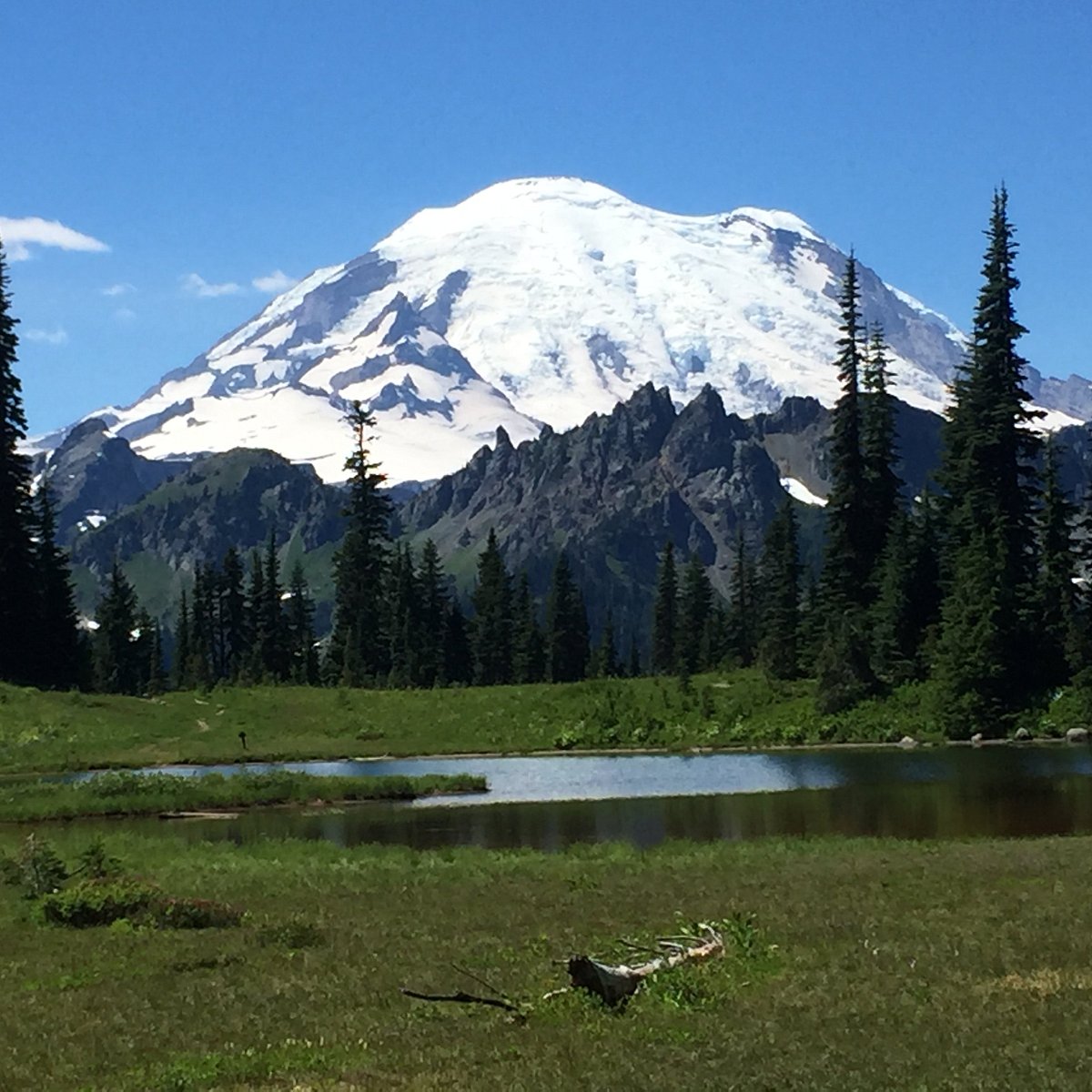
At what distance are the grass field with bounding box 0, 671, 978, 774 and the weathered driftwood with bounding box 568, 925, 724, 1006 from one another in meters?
53.7

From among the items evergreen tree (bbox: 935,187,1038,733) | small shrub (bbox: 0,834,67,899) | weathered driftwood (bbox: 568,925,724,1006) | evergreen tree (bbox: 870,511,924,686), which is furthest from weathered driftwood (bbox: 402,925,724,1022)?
evergreen tree (bbox: 870,511,924,686)

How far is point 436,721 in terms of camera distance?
283 ft

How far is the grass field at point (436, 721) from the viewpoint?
75.4 m

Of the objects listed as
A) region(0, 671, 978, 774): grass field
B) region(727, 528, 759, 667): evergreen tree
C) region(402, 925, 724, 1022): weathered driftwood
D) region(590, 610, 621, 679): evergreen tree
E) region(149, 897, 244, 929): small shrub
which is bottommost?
region(149, 897, 244, 929): small shrub

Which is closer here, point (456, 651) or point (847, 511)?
point (847, 511)

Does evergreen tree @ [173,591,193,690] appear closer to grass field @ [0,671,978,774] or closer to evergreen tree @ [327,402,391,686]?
evergreen tree @ [327,402,391,686]

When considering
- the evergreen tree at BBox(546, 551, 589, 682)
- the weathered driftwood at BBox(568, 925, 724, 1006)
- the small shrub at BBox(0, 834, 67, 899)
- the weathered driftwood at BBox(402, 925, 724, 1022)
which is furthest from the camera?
the evergreen tree at BBox(546, 551, 589, 682)

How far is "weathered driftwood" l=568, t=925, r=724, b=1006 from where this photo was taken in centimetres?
1931

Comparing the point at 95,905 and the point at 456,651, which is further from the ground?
the point at 456,651

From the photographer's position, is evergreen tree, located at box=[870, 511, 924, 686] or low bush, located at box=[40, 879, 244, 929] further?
evergreen tree, located at box=[870, 511, 924, 686]

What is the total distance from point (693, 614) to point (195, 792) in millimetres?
129882

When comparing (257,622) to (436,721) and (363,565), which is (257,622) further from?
(436,721)

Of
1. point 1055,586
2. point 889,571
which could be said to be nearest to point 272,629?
point 889,571

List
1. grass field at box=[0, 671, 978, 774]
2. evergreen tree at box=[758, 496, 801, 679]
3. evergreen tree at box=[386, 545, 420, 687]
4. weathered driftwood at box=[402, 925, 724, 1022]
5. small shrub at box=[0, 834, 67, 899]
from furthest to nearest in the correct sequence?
evergreen tree at box=[386, 545, 420, 687] → evergreen tree at box=[758, 496, 801, 679] → grass field at box=[0, 671, 978, 774] → small shrub at box=[0, 834, 67, 899] → weathered driftwood at box=[402, 925, 724, 1022]
